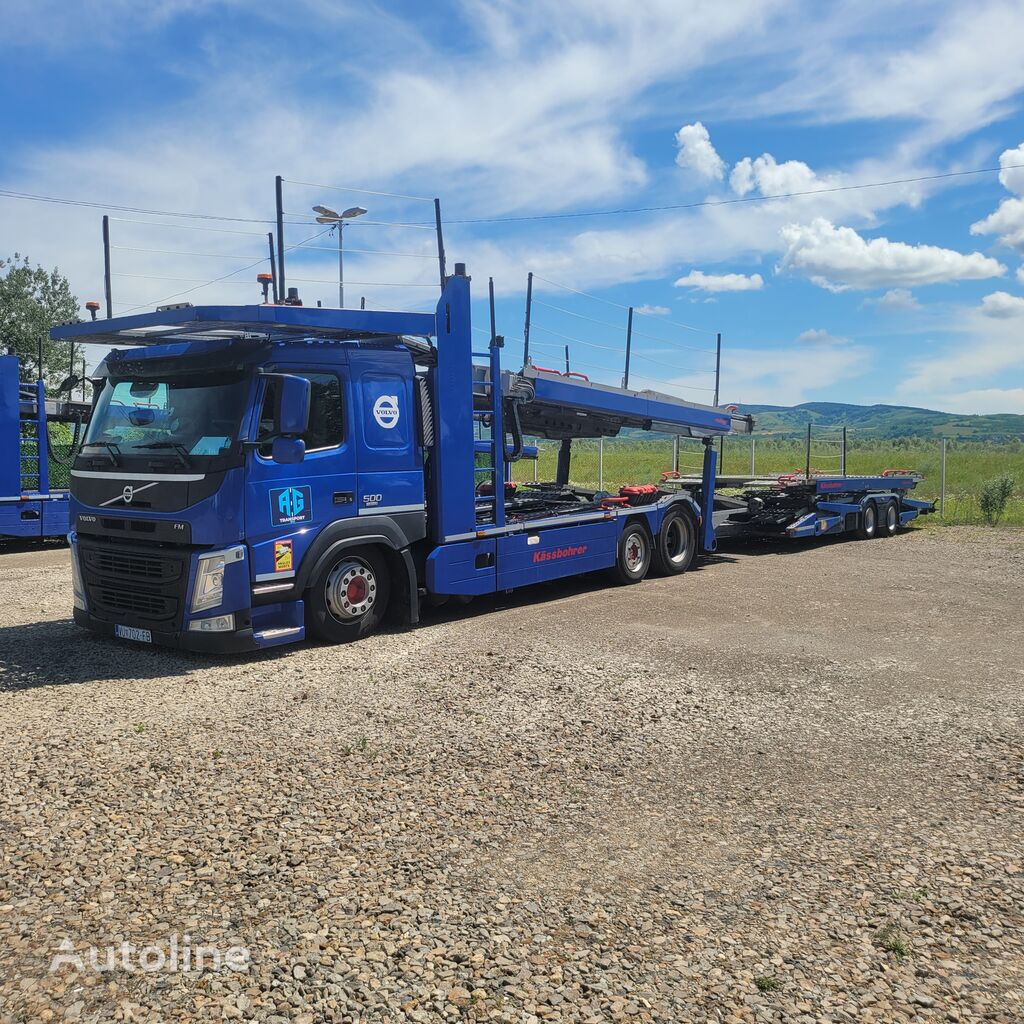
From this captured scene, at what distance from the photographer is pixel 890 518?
16953 mm

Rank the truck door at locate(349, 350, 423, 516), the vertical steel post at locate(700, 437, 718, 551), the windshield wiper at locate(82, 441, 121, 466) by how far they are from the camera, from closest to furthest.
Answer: the windshield wiper at locate(82, 441, 121, 466) < the truck door at locate(349, 350, 423, 516) < the vertical steel post at locate(700, 437, 718, 551)

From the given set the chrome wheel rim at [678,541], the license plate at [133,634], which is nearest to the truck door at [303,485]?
the license plate at [133,634]

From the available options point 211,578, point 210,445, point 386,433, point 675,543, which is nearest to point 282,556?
point 211,578

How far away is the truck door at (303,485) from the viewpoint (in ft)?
23.3

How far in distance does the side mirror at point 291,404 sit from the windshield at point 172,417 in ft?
0.96

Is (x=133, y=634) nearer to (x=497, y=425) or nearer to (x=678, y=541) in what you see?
(x=497, y=425)

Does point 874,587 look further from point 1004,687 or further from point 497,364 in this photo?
point 497,364

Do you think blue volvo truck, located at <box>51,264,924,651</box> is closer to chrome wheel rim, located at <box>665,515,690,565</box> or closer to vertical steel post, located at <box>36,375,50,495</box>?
chrome wheel rim, located at <box>665,515,690,565</box>

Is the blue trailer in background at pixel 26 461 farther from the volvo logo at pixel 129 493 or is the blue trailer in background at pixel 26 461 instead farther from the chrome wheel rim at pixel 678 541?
the chrome wheel rim at pixel 678 541

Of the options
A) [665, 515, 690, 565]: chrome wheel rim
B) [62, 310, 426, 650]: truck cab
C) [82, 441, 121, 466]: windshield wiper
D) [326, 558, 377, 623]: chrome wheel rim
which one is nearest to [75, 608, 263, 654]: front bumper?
[62, 310, 426, 650]: truck cab

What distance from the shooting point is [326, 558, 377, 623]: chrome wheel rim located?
7745mm

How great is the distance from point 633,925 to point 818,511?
12673 millimetres

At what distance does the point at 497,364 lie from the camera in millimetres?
9250

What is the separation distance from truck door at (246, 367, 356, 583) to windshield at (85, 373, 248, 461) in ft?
0.83
